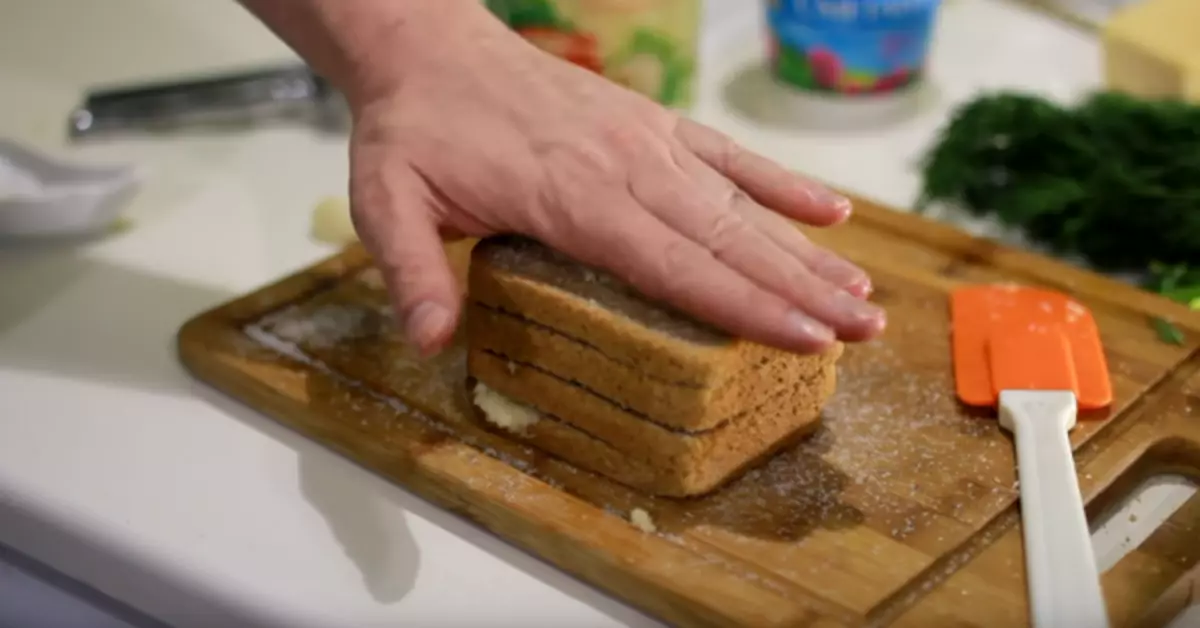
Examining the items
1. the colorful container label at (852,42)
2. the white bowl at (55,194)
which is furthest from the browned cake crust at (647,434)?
the colorful container label at (852,42)

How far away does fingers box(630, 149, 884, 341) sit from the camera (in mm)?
700

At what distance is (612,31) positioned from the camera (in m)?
1.12

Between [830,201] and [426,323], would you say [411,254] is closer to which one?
[426,323]

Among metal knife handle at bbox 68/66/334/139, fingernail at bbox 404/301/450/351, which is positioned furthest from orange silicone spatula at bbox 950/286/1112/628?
metal knife handle at bbox 68/66/334/139

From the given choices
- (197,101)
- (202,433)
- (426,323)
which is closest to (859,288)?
(426,323)

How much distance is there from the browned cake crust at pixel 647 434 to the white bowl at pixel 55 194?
39cm

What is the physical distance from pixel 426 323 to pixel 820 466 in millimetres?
254

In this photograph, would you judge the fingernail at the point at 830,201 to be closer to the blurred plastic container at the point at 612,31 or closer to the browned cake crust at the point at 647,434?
the browned cake crust at the point at 647,434

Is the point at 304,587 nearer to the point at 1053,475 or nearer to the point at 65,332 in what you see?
the point at 65,332

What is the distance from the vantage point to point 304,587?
70 cm

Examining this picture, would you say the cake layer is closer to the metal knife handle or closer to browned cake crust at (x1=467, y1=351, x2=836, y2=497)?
browned cake crust at (x1=467, y1=351, x2=836, y2=497)

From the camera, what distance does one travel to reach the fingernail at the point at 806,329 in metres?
0.69

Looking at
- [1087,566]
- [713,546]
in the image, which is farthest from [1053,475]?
[713,546]

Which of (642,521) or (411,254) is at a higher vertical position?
(411,254)
